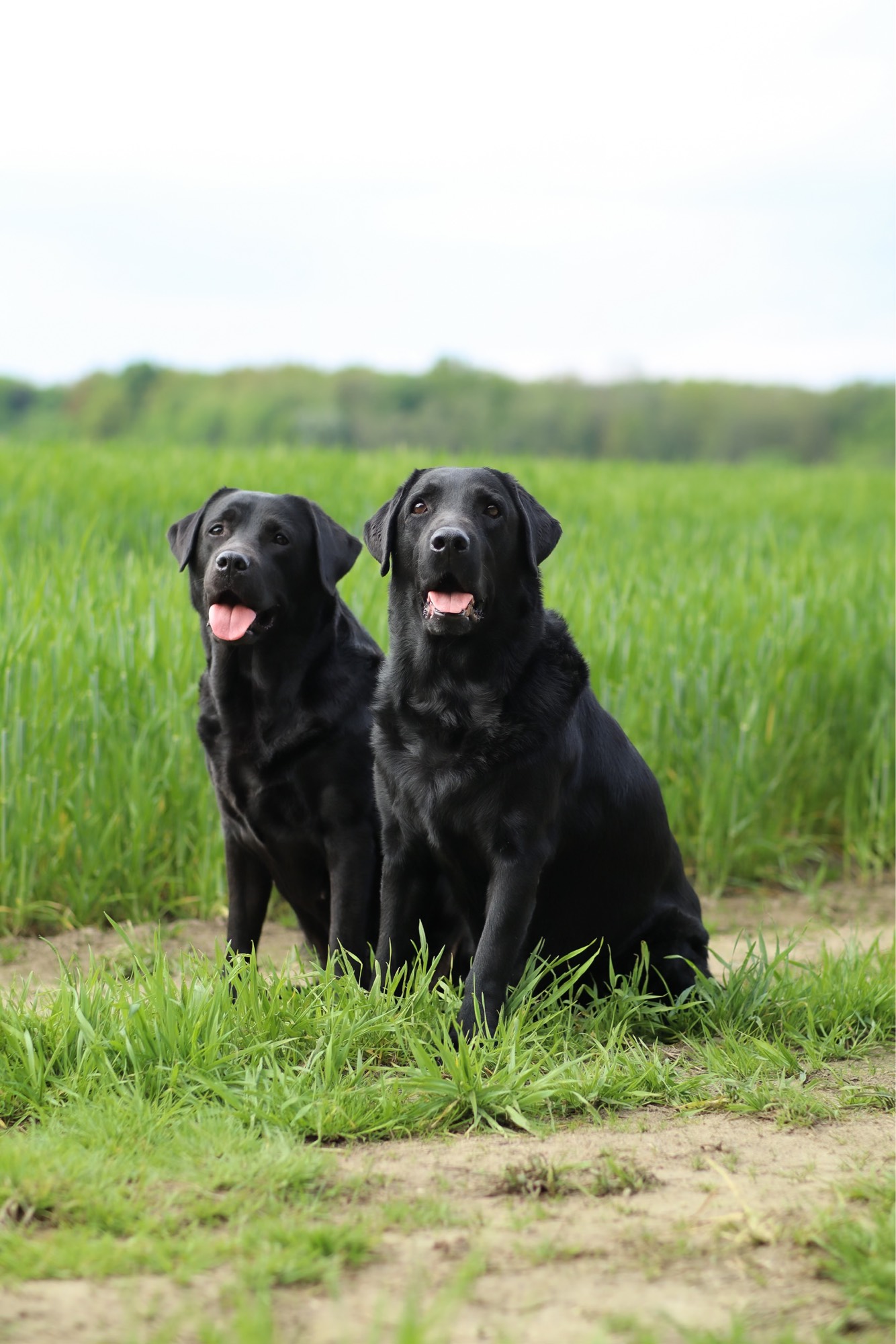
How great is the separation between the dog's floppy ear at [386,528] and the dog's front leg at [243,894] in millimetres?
1033

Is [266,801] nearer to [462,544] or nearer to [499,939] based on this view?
[499,939]

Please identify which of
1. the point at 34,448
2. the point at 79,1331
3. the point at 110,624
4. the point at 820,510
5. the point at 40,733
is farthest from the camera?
the point at 820,510

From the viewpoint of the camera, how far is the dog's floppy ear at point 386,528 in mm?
3398

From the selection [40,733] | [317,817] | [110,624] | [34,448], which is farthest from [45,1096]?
[34,448]

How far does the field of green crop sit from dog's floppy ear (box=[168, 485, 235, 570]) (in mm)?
1286

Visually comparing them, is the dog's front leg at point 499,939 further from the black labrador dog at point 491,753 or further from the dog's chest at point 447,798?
the dog's chest at point 447,798

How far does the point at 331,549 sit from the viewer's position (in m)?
3.68

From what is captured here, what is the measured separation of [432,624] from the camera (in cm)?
319

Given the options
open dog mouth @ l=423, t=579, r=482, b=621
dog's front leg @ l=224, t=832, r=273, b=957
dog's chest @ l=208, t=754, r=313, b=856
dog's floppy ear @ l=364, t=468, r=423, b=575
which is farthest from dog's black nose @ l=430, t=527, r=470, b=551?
dog's front leg @ l=224, t=832, r=273, b=957

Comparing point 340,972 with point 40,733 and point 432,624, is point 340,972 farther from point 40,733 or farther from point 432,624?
point 40,733

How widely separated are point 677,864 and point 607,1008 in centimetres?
54

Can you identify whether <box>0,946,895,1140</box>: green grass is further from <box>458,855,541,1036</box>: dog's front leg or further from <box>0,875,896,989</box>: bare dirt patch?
<box>0,875,896,989</box>: bare dirt patch

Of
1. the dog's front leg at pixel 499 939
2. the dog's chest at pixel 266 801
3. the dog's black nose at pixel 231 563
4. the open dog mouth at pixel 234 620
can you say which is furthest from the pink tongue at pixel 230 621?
the dog's front leg at pixel 499 939

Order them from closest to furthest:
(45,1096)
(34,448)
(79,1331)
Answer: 1. (79,1331)
2. (45,1096)
3. (34,448)
